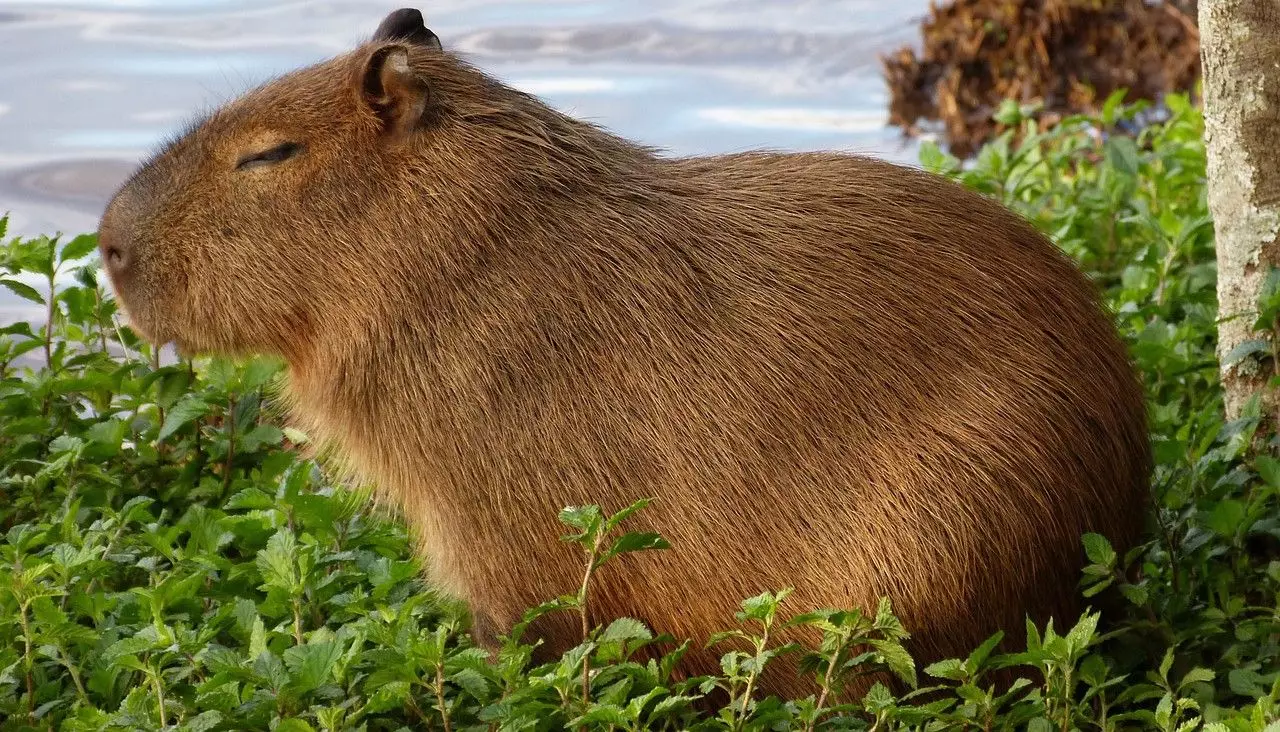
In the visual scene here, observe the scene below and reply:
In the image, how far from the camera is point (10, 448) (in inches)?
163

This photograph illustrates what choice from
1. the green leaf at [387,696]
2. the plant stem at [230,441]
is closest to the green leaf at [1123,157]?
the plant stem at [230,441]

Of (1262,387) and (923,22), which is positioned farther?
(923,22)

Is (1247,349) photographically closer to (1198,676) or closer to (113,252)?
(1198,676)

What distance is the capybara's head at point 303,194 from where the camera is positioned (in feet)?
11.0

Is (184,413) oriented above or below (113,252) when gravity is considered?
below

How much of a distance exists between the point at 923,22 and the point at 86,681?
7273 mm

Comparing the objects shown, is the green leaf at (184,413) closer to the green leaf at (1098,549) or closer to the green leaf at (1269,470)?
the green leaf at (1098,549)

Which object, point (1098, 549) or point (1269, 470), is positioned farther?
point (1269, 470)

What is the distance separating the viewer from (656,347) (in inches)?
128

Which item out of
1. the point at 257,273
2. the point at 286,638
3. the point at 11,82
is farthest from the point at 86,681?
the point at 11,82

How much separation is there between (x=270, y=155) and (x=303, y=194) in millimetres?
125

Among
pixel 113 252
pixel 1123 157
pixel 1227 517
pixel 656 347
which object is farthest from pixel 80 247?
pixel 1123 157

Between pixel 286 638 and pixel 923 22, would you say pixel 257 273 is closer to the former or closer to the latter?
pixel 286 638

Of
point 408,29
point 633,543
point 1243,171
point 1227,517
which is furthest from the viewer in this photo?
point 1243,171
